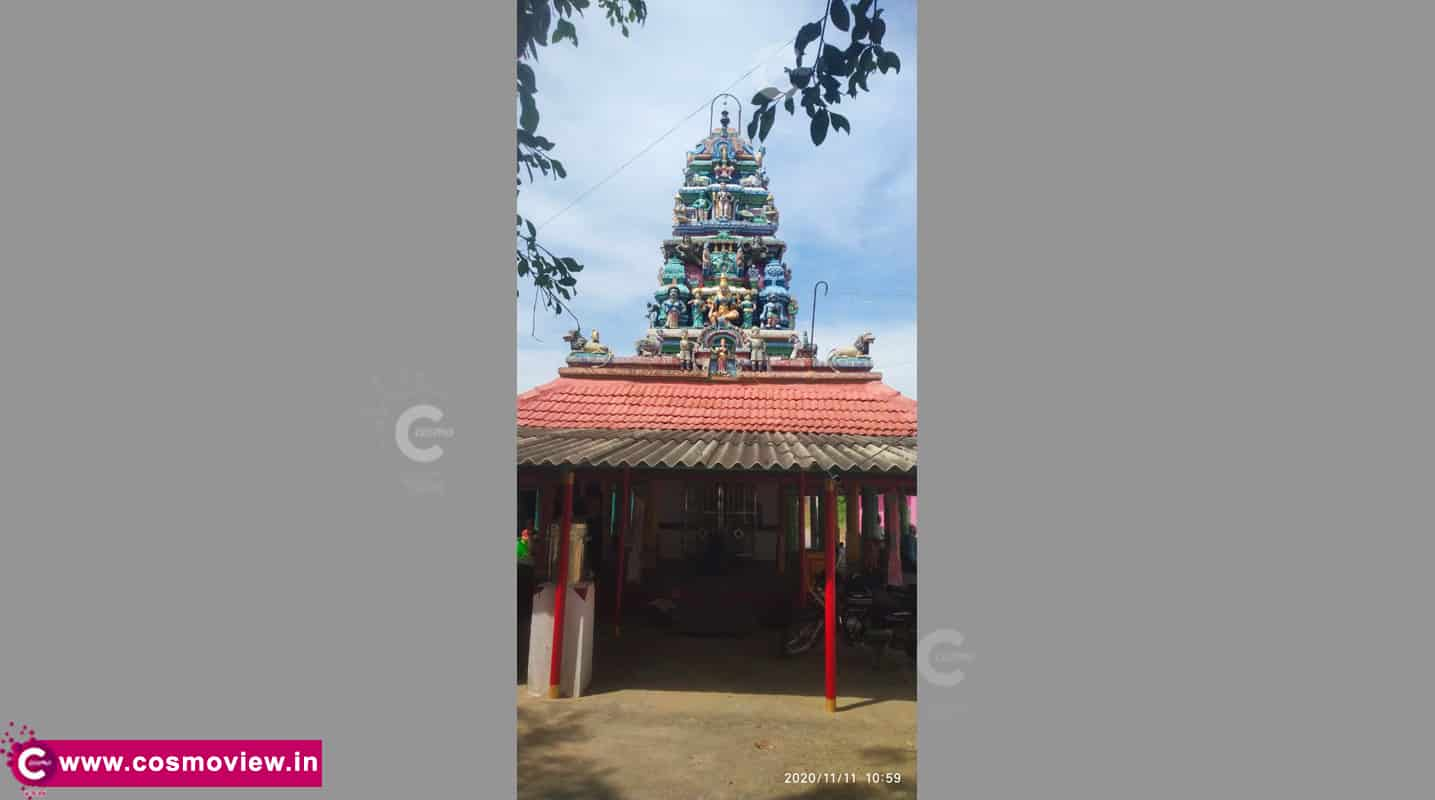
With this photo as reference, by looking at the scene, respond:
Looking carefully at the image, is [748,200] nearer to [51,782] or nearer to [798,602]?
[798,602]

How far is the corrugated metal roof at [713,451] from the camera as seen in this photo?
211 inches

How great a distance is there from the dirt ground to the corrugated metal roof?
222cm

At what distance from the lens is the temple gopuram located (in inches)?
254

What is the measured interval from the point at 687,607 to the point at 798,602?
5.22ft

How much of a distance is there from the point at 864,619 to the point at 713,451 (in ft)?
9.03

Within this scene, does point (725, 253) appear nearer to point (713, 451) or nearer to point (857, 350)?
point (857, 350)

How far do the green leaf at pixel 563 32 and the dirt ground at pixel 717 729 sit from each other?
182 inches

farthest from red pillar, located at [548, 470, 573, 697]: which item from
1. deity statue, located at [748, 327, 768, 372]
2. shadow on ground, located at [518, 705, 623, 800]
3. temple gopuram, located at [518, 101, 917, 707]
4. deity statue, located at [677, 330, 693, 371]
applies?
deity statue, located at [748, 327, 768, 372]

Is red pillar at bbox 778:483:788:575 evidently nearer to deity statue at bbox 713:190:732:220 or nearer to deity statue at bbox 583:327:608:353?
deity statue at bbox 583:327:608:353

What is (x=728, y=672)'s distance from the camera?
6656 mm

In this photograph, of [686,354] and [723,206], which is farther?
[723,206]

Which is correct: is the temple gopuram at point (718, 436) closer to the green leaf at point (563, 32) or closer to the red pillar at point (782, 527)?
the red pillar at point (782, 527)

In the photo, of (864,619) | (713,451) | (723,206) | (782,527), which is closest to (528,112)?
(713,451)

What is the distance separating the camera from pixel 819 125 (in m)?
2.61
